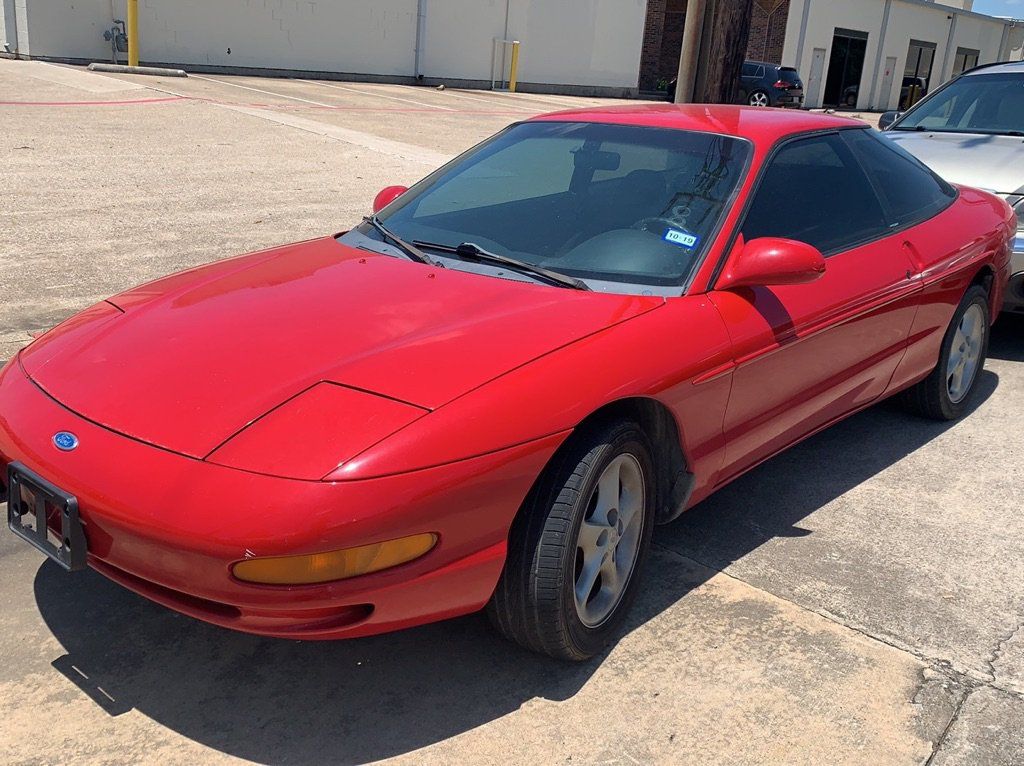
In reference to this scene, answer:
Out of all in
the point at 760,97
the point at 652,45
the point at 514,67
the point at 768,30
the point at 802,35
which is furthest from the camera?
the point at 802,35

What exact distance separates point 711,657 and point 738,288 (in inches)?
46.3

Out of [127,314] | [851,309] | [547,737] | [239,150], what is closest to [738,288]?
[851,309]

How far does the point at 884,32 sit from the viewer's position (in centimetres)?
3775

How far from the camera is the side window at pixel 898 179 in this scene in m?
4.41

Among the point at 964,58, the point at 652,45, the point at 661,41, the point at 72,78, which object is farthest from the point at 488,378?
the point at 964,58

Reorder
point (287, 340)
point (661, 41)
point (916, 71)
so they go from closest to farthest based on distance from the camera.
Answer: point (287, 340), point (661, 41), point (916, 71)

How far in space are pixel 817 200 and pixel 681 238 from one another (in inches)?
33.5

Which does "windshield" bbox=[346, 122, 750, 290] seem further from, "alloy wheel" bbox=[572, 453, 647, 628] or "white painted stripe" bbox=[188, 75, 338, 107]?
"white painted stripe" bbox=[188, 75, 338, 107]

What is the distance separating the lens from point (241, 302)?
3176mm

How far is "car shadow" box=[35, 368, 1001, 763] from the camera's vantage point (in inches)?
102

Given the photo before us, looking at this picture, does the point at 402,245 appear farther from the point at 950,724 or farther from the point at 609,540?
the point at 950,724

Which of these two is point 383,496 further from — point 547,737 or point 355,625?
point 547,737

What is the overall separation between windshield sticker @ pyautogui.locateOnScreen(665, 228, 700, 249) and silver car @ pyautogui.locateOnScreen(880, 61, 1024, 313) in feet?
10.5

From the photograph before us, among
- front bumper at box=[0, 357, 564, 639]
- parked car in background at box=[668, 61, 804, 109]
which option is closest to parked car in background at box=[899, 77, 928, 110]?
parked car in background at box=[668, 61, 804, 109]
